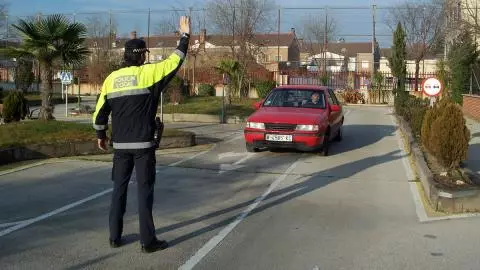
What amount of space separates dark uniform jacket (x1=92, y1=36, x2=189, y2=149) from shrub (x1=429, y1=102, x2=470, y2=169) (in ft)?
14.9

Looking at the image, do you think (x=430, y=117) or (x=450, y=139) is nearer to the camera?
(x=450, y=139)

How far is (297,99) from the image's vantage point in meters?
12.9

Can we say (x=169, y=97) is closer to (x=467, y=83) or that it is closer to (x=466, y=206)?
(x=467, y=83)

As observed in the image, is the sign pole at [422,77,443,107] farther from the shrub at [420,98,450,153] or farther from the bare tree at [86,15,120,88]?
the bare tree at [86,15,120,88]

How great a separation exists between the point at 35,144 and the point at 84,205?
3861 mm

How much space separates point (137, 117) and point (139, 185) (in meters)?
0.63

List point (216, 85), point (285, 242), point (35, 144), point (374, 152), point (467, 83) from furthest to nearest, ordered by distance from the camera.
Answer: point (216, 85)
point (467, 83)
point (374, 152)
point (35, 144)
point (285, 242)

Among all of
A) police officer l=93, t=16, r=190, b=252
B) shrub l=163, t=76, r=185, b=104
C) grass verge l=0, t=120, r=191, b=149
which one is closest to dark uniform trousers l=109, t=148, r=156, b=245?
police officer l=93, t=16, r=190, b=252

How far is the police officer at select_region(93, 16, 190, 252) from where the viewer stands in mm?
5117

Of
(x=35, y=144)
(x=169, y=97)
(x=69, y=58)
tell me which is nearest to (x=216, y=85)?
(x=169, y=97)

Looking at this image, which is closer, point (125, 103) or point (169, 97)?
point (125, 103)

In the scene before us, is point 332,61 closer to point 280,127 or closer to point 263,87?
point 263,87

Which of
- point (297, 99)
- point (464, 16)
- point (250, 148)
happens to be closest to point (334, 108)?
point (297, 99)

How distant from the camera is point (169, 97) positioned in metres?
27.2
